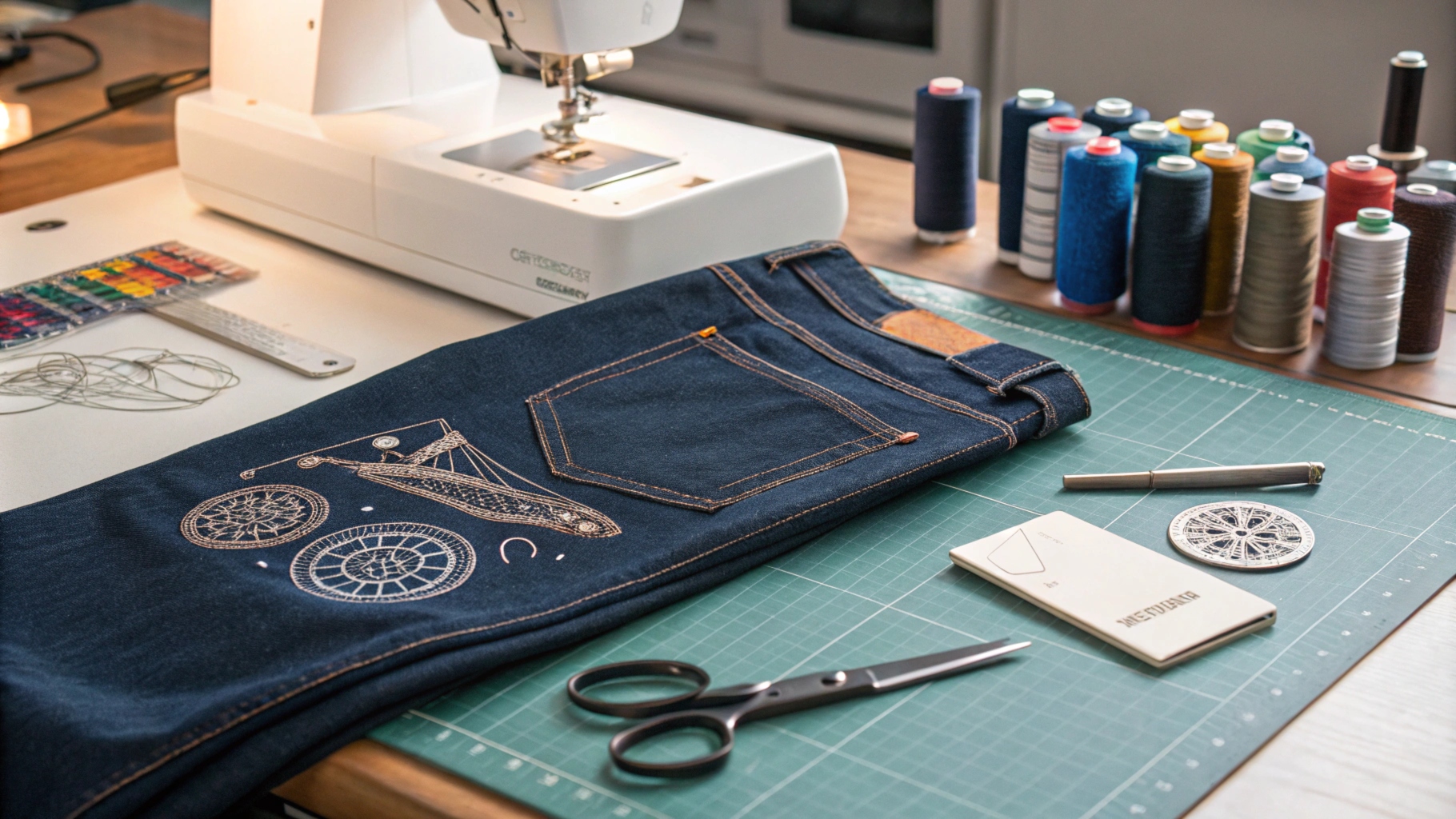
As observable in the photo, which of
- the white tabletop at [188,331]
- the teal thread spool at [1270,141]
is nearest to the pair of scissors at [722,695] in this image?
the white tabletop at [188,331]

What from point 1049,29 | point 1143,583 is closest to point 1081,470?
point 1143,583

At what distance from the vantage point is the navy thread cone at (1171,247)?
130 centimetres

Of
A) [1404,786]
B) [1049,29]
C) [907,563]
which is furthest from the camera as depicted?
[1049,29]

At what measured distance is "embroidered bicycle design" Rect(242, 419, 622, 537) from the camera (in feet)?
3.32

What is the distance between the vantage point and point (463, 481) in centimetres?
106

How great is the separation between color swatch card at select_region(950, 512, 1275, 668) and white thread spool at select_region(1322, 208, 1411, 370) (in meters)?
0.43

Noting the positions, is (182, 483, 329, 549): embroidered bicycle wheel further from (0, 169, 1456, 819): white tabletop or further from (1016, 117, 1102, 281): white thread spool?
(1016, 117, 1102, 281): white thread spool

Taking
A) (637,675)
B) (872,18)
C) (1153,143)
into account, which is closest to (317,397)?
(637,675)

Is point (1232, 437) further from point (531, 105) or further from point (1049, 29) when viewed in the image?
point (1049, 29)

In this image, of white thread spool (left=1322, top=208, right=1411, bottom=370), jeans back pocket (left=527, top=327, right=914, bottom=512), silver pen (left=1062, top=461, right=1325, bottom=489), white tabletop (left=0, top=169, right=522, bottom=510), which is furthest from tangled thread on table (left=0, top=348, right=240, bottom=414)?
white thread spool (left=1322, top=208, right=1411, bottom=370)

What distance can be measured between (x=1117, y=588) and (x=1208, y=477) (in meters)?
0.19

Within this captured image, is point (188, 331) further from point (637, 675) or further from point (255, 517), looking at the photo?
point (637, 675)

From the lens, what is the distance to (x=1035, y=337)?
4.61ft

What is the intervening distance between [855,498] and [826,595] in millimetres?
106
